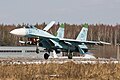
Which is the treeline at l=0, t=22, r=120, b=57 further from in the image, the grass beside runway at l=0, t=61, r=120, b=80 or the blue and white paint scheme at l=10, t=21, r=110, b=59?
the grass beside runway at l=0, t=61, r=120, b=80

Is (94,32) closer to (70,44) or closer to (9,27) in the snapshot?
(9,27)

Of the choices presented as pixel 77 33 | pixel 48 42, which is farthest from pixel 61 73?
pixel 77 33

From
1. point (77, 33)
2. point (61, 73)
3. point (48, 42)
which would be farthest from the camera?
point (77, 33)

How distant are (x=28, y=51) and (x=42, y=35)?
40.1 metres

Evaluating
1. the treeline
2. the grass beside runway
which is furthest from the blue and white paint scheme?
the treeline

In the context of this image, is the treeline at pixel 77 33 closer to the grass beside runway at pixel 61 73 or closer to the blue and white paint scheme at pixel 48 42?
the blue and white paint scheme at pixel 48 42

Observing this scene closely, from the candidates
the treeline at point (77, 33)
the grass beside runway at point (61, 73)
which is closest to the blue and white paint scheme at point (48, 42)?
the grass beside runway at point (61, 73)

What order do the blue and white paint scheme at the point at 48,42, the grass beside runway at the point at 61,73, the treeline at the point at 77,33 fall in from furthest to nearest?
the treeline at the point at 77,33
the blue and white paint scheme at the point at 48,42
the grass beside runway at the point at 61,73

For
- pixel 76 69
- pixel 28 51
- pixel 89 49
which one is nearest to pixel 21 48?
pixel 28 51

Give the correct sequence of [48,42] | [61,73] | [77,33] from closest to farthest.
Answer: [61,73], [48,42], [77,33]

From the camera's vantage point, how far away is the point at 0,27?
128500mm

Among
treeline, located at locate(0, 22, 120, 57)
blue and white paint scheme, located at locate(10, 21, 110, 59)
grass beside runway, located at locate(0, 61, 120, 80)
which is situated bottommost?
grass beside runway, located at locate(0, 61, 120, 80)

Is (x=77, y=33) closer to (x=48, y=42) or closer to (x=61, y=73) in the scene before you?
(x=48, y=42)

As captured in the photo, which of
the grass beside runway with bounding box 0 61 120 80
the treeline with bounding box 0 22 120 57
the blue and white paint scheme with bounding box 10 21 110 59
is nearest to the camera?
the grass beside runway with bounding box 0 61 120 80
